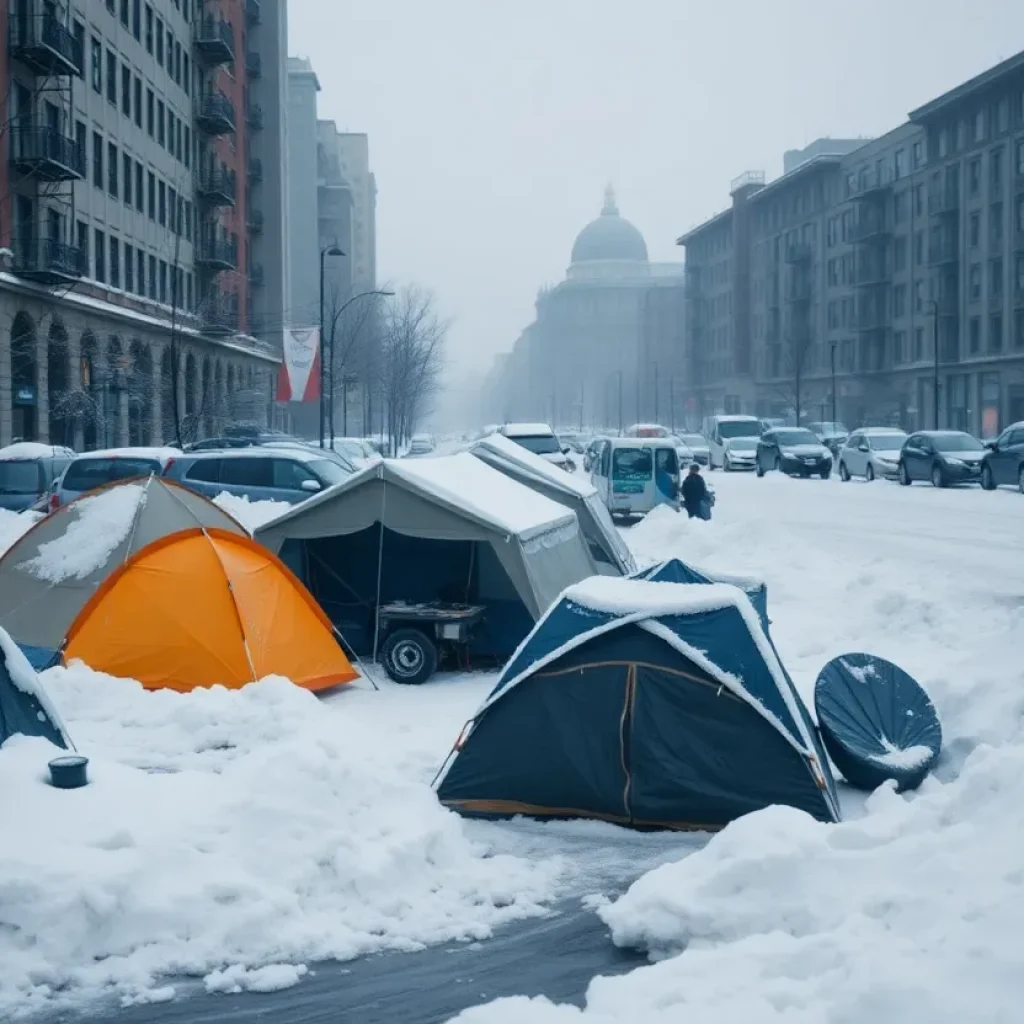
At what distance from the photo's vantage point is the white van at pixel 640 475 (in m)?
28.6

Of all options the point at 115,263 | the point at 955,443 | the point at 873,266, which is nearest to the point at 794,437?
the point at 955,443

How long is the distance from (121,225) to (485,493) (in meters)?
37.2

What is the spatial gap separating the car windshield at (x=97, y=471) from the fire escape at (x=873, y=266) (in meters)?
A: 62.1

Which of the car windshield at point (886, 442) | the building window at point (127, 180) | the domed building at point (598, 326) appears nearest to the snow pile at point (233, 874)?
the car windshield at point (886, 442)

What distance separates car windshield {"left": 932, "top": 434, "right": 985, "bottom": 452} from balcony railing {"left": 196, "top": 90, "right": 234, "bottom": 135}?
34837mm

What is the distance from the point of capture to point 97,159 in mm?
44906

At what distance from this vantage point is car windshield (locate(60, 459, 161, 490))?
2278cm

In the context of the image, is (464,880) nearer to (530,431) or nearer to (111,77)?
(530,431)

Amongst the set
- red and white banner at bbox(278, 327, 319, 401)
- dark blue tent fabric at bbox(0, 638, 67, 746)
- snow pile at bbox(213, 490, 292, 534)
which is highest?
red and white banner at bbox(278, 327, 319, 401)

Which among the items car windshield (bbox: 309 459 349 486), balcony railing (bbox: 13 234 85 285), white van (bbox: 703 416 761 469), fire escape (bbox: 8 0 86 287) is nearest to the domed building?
white van (bbox: 703 416 761 469)

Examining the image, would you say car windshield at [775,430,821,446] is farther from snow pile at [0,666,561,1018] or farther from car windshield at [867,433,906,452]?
snow pile at [0,666,561,1018]

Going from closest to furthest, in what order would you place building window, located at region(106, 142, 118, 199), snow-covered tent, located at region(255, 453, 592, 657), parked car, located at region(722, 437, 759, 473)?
1. snow-covered tent, located at region(255, 453, 592, 657)
2. building window, located at region(106, 142, 118, 199)
3. parked car, located at region(722, 437, 759, 473)

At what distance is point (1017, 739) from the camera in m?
8.98

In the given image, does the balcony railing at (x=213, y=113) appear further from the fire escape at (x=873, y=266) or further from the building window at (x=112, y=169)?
the fire escape at (x=873, y=266)
